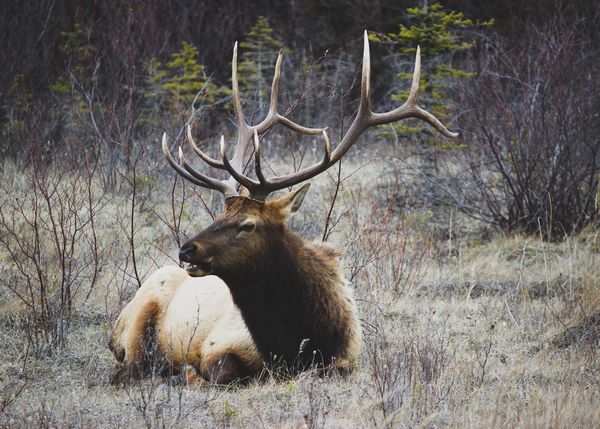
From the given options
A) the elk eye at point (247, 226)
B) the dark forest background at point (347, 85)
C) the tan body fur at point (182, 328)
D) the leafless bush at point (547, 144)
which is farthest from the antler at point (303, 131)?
the leafless bush at point (547, 144)

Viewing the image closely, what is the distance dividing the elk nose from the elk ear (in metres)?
0.69

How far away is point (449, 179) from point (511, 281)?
9.91 feet

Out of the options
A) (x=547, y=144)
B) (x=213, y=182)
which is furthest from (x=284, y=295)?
(x=547, y=144)

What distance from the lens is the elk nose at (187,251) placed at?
15.4 feet

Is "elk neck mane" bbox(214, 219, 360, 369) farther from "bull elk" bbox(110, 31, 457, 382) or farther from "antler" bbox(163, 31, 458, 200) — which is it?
"antler" bbox(163, 31, 458, 200)

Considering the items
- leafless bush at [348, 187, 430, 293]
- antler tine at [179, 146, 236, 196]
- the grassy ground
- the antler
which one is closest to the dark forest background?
the grassy ground

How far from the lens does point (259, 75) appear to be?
14.1 meters

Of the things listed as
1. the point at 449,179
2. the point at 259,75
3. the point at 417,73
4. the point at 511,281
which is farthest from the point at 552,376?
the point at 259,75

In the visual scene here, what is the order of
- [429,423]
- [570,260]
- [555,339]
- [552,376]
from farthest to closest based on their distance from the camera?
[570,260]
[555,339]
[552,376]
[429,423]

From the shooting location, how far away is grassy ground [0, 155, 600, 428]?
4180 millimetres

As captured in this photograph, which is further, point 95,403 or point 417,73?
point 417,73

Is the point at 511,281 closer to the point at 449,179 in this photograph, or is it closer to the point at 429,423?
→ the point at 449,179

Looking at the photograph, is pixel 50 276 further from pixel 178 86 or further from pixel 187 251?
pixel 178 86

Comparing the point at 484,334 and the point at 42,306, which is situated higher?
the point at 42,306
